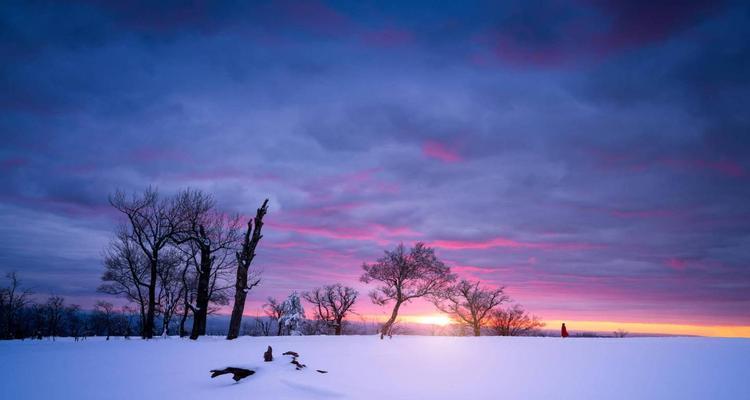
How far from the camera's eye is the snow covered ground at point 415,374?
8.23m

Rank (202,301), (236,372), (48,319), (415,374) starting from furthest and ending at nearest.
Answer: (48,319) → (202,301) → (415,374) → (236,372)

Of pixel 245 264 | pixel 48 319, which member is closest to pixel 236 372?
pixel 245 264

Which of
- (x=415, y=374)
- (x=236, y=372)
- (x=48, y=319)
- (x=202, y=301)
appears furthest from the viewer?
(x=48, y=319)

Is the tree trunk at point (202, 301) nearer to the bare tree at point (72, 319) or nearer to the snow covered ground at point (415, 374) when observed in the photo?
the snow covered ground at point (415, 374)

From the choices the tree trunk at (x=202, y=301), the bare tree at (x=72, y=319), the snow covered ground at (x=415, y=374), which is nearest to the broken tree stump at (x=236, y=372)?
the snow covered ground at (x=415, y=374)

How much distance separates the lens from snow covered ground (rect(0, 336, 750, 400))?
823cm

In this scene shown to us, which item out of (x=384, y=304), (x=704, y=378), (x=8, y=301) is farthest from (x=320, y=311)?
(x=704, y=378)

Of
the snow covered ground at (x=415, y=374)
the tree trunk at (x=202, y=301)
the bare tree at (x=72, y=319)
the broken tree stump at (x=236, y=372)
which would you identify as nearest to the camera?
the snow covered ground at (x=415, y=374)

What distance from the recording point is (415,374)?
1048 centimetres

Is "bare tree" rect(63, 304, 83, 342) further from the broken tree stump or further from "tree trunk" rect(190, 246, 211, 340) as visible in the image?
the broken tree stump

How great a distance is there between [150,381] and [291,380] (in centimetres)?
367

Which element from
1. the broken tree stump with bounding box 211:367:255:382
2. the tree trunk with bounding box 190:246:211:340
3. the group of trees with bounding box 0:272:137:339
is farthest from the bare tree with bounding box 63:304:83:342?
the broken tree stump with bounding box 211:367:255:382

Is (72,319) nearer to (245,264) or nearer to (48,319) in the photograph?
(48,319)

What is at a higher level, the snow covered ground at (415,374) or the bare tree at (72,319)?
the snow covered ground at (415,374)
